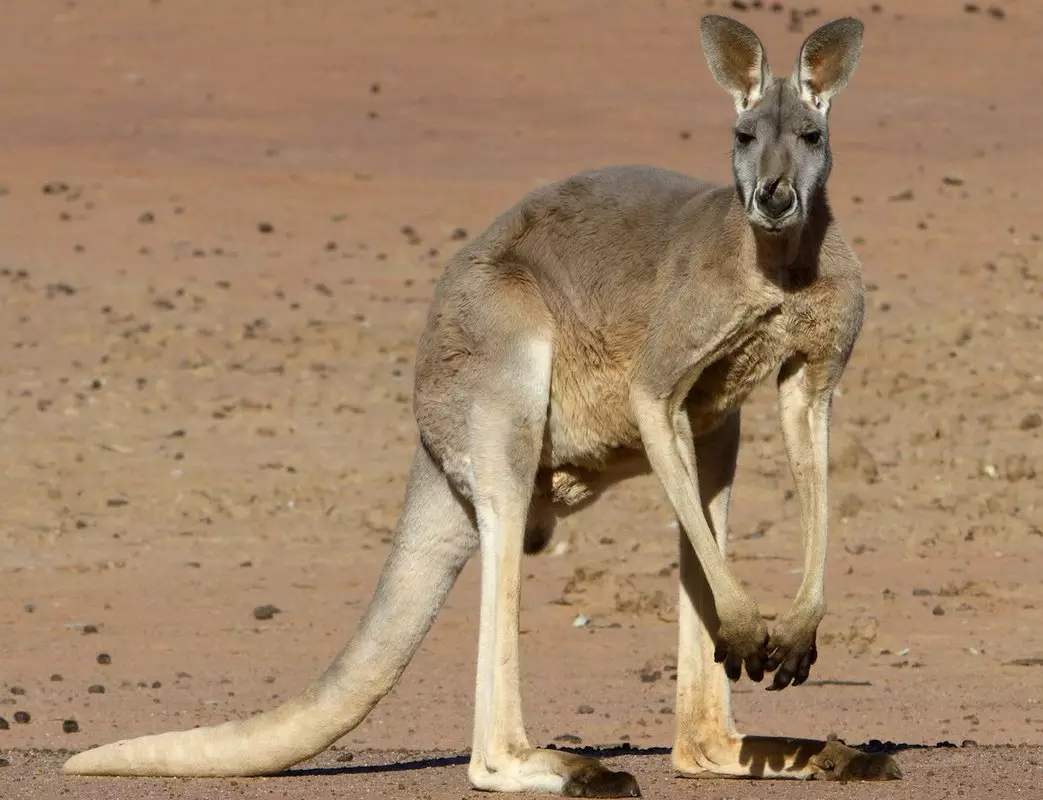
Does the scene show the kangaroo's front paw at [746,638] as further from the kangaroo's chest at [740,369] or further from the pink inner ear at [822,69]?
the pink inner ear at [822,69]

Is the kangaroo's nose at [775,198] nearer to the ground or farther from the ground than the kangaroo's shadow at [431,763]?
farther from the ground

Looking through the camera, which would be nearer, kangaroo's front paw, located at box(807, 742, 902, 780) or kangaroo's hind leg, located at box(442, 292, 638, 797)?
kangaroo's hind leg, located at box(442, 292, 638, 797)

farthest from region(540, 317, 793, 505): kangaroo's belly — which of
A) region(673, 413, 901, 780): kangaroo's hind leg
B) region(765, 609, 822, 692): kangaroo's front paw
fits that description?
region(765, 609, 822, 692): kangaroo's front paw

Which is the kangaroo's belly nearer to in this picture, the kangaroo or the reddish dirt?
the kangaroo

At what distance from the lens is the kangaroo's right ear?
5.09 meters

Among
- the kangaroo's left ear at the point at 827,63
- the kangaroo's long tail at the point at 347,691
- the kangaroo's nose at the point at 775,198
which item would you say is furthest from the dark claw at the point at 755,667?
the kangaroo's left ear at the point at 827,63

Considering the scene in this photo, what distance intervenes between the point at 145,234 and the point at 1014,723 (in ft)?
35.1

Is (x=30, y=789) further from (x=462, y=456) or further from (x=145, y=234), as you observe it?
(x=145, y=234)

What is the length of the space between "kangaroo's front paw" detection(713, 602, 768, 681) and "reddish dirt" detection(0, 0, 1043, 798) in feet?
1.18

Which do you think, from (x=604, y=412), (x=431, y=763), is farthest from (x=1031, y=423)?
(x=604, y=412)

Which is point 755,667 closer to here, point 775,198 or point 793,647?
point 793,647

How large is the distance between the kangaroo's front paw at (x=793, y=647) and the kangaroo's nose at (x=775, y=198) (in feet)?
3.18

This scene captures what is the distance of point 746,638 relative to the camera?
16.3 feet

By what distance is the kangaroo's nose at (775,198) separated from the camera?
475cm
